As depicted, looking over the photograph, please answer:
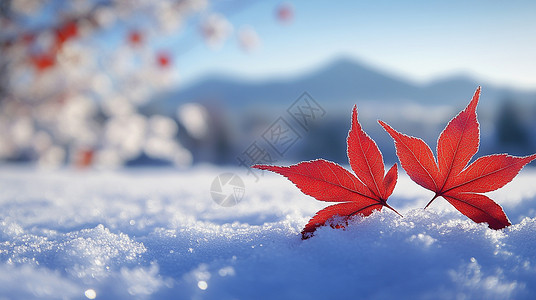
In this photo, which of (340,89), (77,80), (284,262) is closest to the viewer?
(284,262)

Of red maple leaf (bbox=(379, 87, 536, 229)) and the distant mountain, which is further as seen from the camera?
the distant mountain

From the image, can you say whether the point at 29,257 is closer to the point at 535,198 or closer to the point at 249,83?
the point at 535,198

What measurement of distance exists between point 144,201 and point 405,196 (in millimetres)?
691

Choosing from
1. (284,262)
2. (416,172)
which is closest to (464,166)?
(416,172)

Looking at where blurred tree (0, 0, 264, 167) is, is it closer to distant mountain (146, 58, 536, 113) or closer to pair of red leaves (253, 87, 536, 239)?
pair of red leaves (253, 87, 536, 239)

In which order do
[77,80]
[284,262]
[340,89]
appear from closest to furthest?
[284,262] → [77,80] → [340,89]

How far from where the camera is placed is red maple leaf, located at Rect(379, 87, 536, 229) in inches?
16.4

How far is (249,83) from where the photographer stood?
46.2 metres

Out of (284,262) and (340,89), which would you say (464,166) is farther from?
(340,89)

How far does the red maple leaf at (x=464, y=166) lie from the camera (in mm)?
416

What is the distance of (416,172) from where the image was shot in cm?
44

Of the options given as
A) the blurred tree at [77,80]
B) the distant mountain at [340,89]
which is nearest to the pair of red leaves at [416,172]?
the blurred tree at [77,80]

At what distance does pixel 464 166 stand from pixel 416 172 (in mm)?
57

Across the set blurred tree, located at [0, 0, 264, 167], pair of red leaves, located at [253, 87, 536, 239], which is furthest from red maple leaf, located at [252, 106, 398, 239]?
blurred tree, located at [0, 0, 264, 167]
